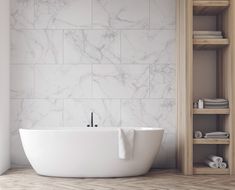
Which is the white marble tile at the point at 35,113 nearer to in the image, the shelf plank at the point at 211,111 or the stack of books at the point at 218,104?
the shelf plank at the point at 211,111

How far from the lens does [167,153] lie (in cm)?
578

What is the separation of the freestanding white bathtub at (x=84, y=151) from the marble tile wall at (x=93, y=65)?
0.79 meters

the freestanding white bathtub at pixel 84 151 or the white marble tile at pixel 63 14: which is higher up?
the white marble tile at pixel 63 14

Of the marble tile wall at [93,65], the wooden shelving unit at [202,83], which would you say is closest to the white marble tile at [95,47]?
the marble tile wall at [93,65]

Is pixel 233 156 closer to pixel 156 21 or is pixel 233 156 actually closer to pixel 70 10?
pixel 156 21

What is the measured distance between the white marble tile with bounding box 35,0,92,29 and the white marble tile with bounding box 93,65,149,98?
0.58 meters

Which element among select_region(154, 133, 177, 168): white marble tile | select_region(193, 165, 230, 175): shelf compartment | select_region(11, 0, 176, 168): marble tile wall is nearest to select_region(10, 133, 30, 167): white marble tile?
select_region(11, 0, 176, 168): marble tile wall

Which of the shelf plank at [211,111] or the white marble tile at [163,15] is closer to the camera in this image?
the shelf plank at [211,111]

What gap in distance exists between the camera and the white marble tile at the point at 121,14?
19.1 ft

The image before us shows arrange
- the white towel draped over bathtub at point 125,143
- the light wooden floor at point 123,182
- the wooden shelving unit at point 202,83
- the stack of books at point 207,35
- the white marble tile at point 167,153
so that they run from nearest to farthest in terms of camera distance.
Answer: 1. the light wooden floor at point 123,182
2. the white towel draped over bathtub at point 125,143
3. the wooden shelving unit at point 202,83
4. the stack of books at point 207,35
5. the white marble tile at point 167,153

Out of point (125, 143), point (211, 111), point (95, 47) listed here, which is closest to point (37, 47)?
point (95, 47)

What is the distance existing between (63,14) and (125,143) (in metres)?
1.88

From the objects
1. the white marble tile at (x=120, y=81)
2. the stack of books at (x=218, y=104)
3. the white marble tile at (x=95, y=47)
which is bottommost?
the stack of books at (x=218, y=104)

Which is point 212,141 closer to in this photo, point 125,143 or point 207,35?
point 125,143
